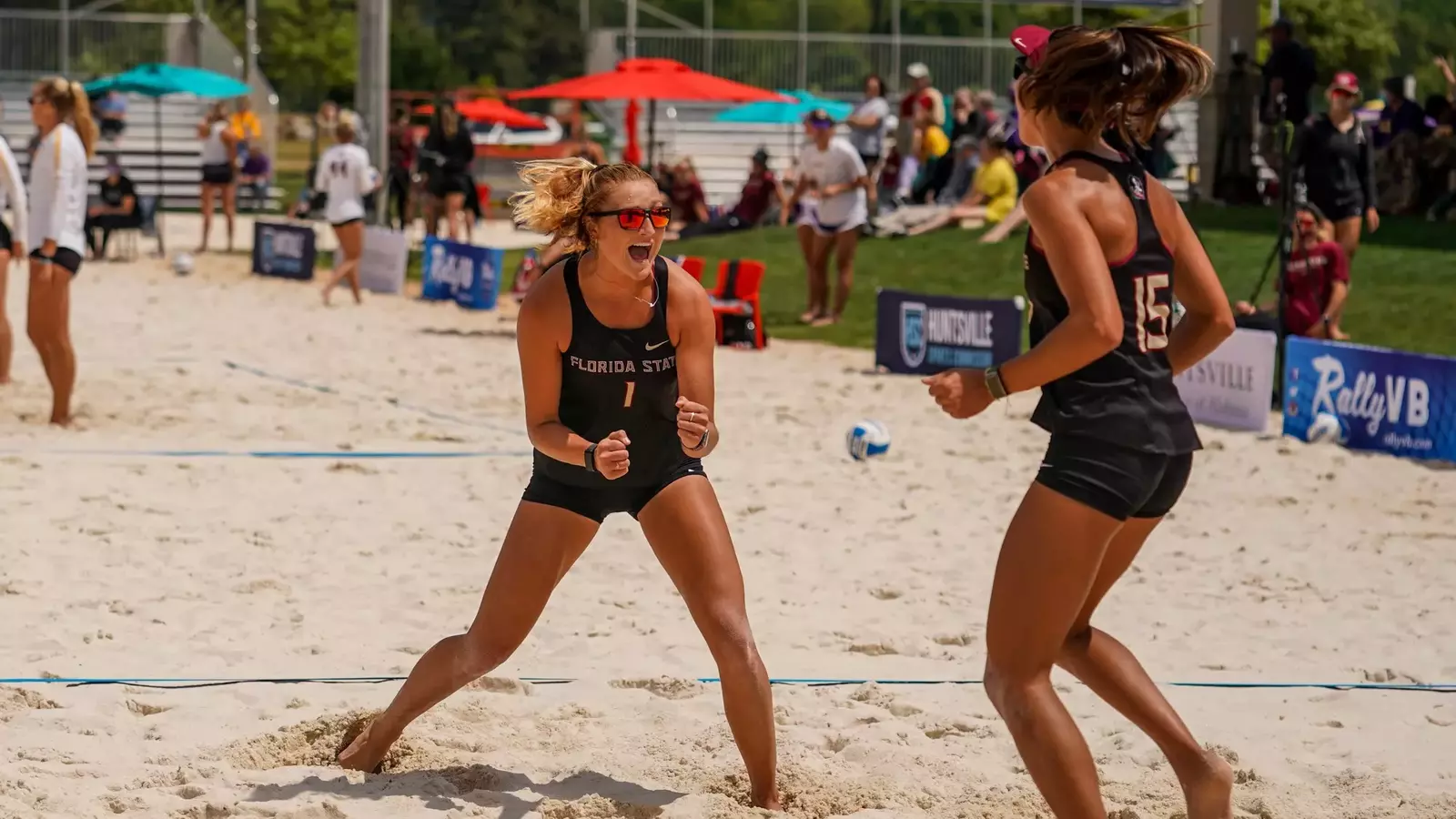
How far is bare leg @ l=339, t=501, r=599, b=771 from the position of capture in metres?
4.11

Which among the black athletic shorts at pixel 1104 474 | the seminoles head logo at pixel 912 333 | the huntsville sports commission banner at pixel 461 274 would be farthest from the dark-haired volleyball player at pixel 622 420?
the huntsville sports commission banner at pixel 461 274

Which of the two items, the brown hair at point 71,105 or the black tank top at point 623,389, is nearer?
the black tank top at point 623,389

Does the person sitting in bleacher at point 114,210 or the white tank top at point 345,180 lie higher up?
the white tank top at point 345,180

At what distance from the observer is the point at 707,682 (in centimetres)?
544

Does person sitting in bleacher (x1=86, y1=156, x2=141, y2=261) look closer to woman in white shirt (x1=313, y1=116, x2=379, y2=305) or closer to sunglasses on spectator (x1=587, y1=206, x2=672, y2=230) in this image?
woman in white shirt (x1=313, y1=116, x2=379, y2=305)

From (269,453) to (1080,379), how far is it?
6.57m

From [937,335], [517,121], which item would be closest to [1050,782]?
[937,335]

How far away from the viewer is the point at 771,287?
60.2 feet

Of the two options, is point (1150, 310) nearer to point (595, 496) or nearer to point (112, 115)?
point (595, 496)

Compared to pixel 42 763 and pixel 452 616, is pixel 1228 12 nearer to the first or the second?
pixel 452 616

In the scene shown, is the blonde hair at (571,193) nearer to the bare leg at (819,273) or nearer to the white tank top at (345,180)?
the bare leg at (819,273)

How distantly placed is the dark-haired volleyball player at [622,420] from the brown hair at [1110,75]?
0.98 meters

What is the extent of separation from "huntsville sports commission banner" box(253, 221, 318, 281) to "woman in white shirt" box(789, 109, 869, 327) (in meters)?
7.11

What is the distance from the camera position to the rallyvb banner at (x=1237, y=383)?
1036 centimetres
